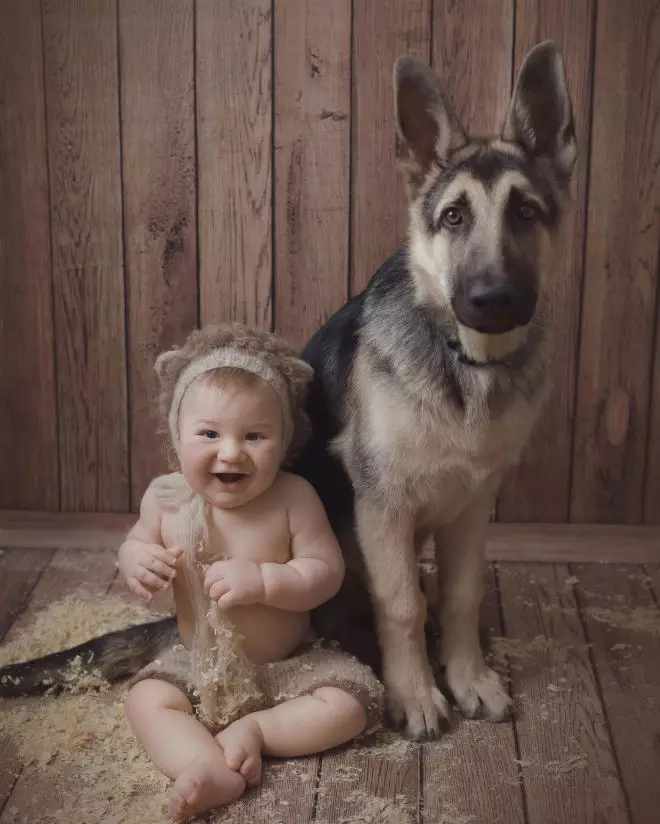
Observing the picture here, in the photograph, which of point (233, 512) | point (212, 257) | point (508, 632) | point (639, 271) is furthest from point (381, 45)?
point (508, 632)

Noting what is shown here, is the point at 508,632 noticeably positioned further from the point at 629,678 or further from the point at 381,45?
the point at 381,45

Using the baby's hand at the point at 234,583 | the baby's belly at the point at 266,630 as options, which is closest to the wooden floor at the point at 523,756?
the baby's belly at the point at 266,630

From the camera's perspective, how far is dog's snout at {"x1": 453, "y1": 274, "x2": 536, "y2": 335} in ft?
6.94

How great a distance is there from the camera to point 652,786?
7.27ft

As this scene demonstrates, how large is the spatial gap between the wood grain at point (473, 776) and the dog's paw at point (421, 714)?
0.03 metres

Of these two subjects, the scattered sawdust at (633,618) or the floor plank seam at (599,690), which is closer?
the floor plank seam at (599,690)

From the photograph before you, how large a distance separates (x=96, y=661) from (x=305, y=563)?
64cm

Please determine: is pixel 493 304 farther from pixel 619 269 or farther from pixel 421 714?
pixel 619 269

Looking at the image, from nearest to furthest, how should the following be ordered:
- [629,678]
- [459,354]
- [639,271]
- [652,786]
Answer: [652,786] < [459,354] < [629,678] < [639,271]

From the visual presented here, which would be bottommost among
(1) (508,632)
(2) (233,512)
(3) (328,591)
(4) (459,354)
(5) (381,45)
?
(1) (508,632)

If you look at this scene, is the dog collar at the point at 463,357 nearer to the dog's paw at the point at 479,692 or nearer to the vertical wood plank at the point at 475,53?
the dog's paw at the point at 479,692

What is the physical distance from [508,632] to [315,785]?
0.94 metres

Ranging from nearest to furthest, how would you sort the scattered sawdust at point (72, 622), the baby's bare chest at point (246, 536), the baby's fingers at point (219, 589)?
the baby's fingers at point (219, 589)
the baby's bare chest at point (246, 536)
the scattered sawdust at point (72, 622)

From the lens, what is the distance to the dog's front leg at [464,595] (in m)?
2.60
